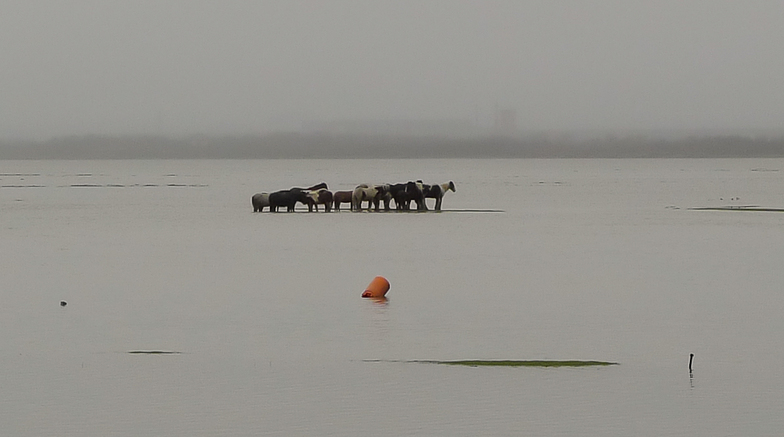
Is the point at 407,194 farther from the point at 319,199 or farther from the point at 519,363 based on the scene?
the point at 519,363

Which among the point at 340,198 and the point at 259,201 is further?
the point at 259,201

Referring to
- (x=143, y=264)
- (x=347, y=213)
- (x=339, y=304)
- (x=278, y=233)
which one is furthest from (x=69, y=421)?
(x=347, y=213)

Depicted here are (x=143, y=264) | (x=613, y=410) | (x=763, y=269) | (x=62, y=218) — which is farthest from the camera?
(x=62, y=218)

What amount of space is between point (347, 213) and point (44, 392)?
113 ft

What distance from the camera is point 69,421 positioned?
1057 cm

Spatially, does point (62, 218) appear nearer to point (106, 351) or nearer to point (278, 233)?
point (278, 233)

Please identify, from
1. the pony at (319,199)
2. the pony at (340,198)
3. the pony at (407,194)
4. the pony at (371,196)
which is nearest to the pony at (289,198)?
the pony at (319,199)

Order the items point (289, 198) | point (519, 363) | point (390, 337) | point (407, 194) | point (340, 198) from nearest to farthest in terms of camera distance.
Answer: point (519, 363)
point (390, 337)
point (407, 194)
point (289, 198)
point (340, 198)

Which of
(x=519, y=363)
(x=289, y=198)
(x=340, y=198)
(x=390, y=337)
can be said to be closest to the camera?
(x=519, y=363)

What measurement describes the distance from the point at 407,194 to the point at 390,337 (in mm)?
30947

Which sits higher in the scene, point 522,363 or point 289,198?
point 522,363

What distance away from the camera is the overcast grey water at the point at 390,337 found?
423 inches

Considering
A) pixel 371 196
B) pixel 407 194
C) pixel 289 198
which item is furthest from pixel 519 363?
pixel 289 198

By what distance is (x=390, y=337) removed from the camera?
14.9m
